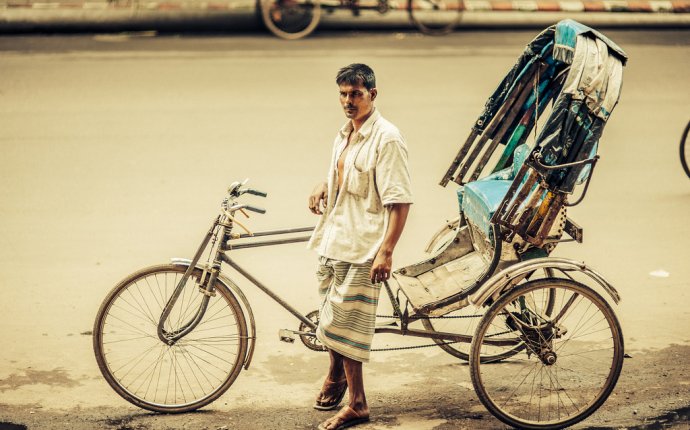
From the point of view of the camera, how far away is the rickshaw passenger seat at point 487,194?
185 inches

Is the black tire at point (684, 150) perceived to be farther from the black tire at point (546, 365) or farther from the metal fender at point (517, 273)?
the metal fender at point (517, 273)

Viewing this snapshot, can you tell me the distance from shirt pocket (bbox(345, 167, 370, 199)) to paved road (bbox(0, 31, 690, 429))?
112cm

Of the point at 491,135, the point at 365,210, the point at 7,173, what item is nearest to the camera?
the point at 365,210

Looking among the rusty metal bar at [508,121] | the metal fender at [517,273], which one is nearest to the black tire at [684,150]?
the rusty metal bar at [508,121]

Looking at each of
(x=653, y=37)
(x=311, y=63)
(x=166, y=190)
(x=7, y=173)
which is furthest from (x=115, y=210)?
(x=653, y=37)

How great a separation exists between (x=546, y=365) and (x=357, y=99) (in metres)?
1.61

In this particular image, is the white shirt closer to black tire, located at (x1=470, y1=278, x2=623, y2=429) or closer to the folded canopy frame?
the folded canopy frame

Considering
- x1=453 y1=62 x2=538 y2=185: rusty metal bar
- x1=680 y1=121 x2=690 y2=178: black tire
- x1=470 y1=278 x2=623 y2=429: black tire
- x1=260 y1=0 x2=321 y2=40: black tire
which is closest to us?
x1=470 y1=278 x2=623 y2=429: black tire

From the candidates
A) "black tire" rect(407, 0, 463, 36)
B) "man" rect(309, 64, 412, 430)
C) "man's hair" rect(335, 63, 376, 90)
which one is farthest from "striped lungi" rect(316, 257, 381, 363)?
"black tire" rect(407, 0, 463, 36)

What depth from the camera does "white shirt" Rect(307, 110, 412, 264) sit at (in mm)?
4238

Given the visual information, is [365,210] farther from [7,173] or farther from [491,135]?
[7,173]

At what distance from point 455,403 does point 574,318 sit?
4.20ft

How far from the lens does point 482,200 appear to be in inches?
188

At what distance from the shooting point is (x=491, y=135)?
A: 5.12 metres
